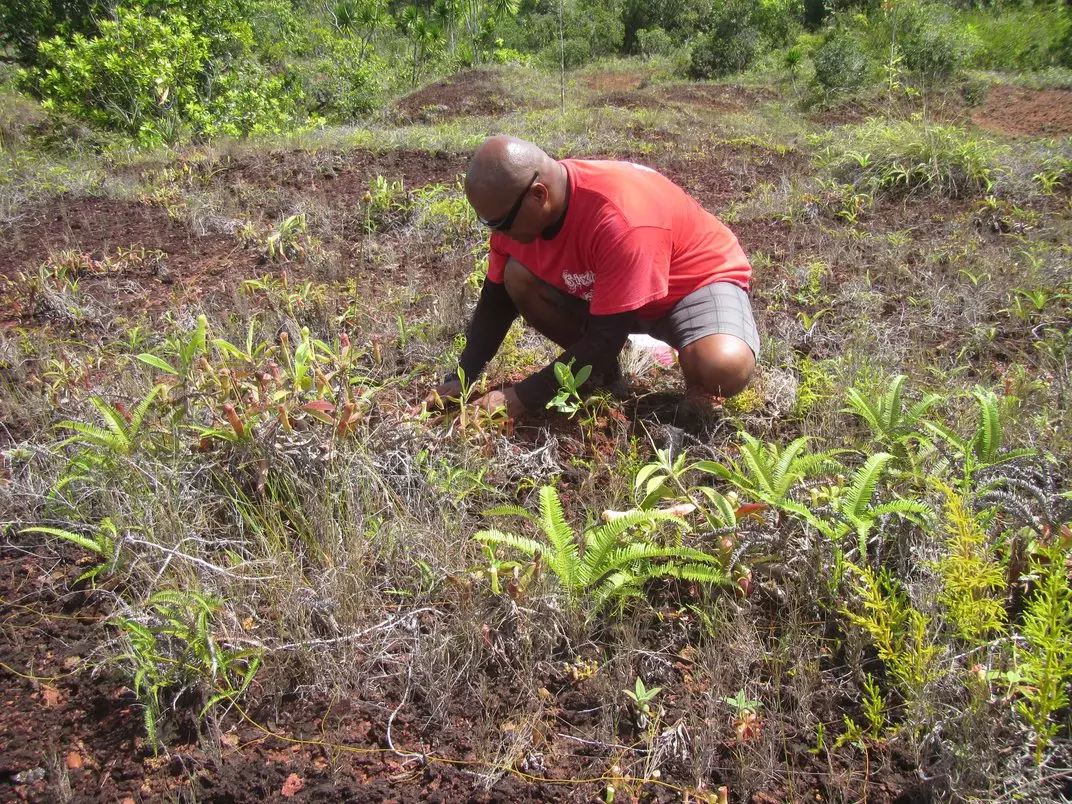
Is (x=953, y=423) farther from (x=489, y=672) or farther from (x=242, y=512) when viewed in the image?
(x=242, y=512)

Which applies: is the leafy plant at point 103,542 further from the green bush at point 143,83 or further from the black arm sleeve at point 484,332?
the green bush at point 143,83

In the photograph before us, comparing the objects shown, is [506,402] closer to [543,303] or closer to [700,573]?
[543,303]

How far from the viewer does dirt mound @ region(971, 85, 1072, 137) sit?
10.3 metres

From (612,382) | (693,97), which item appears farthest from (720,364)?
(693,97)

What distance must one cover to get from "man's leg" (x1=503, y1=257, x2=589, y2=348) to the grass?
0.32m

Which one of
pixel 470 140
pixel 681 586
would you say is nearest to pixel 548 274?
pixel 681 586

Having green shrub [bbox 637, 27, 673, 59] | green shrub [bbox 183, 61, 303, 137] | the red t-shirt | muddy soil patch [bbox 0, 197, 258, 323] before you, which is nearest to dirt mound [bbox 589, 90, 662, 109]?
green shrub [bbox 183, 61, 303, 137]

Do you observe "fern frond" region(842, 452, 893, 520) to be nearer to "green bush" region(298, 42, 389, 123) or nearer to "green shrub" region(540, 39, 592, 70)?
"green bush" region(298, 42, 389, 123)

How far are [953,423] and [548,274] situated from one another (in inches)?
59.6

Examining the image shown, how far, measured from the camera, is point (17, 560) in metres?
2.04

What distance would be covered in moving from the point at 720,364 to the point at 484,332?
36.9 inches

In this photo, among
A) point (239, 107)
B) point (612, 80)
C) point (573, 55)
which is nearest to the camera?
point (239, 107)

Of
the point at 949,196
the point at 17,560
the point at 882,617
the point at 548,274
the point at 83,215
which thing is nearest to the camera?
the point at 882,617

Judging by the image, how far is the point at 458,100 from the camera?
14.8 metres
